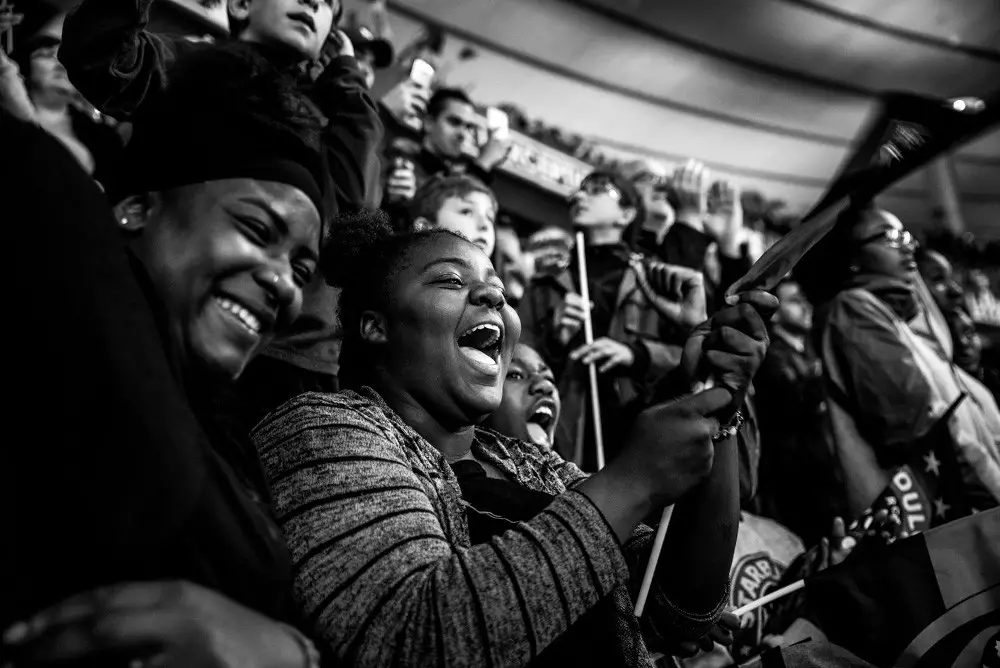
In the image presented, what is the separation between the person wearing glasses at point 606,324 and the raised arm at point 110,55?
6.45 ft

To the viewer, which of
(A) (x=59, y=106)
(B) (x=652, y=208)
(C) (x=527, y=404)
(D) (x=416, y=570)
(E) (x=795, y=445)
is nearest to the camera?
(D) (x=416, y=570)

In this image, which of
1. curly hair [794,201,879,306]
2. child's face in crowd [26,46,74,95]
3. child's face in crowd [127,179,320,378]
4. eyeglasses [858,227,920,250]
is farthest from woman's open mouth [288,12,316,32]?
eyeglasses [858,227,920,250]

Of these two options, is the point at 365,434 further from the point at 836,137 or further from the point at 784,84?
the point at 836,137

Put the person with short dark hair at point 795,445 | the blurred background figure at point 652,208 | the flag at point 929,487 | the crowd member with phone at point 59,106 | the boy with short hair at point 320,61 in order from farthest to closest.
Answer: the blurred background figure at point 652,208 → the person with short dark hair at point 795,445 → the flag at point 929,487 → the crowd member with phone at point 59,106 → the boy with short hair at point 320,61

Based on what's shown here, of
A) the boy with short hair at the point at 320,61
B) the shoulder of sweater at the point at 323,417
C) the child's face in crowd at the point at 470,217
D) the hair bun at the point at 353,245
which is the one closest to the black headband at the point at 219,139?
the shoulder of sweater at the point at 323,417

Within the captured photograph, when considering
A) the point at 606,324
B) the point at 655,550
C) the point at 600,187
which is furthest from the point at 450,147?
the point at 655,550

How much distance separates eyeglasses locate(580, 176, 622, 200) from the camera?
4461mm

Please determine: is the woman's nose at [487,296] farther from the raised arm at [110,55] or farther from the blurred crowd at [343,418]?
the raised arm at [110,55]

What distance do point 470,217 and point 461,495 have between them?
203 cm

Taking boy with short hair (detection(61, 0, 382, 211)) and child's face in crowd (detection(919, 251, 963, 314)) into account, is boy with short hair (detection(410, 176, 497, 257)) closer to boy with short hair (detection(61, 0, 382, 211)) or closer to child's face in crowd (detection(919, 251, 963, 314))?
boy with short hair (detection(61, 0, 382, 211))

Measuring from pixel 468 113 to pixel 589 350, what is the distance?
5.50ft

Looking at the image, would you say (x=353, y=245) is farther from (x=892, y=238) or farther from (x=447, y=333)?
(x=892, y=238)

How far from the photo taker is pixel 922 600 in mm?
2168

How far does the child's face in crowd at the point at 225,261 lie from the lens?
1.31m
